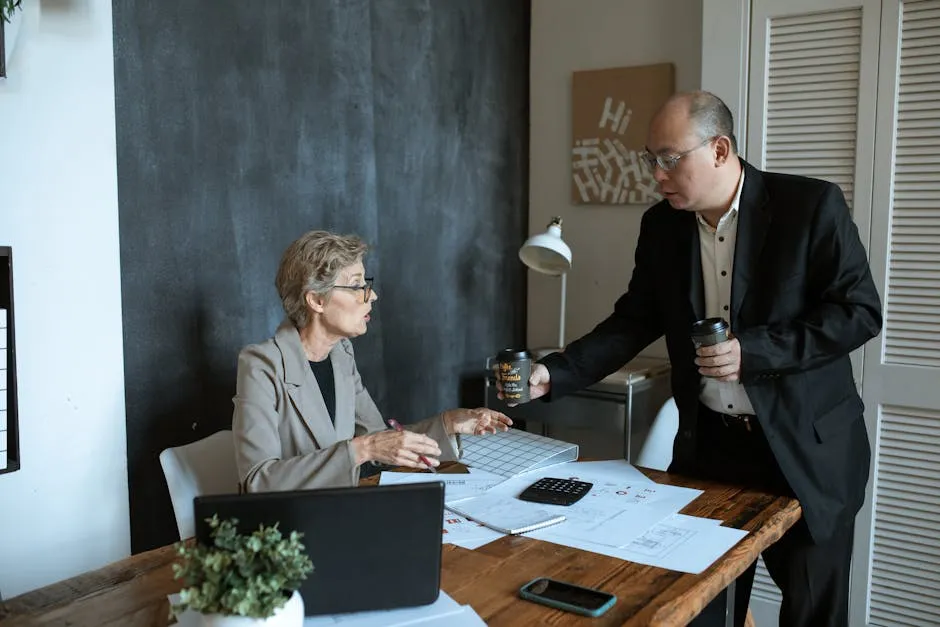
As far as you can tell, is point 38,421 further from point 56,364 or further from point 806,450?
point 806,450

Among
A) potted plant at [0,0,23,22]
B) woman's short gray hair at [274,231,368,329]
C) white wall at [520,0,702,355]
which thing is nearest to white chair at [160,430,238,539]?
woman's short gray hair at [274,231,368,329]

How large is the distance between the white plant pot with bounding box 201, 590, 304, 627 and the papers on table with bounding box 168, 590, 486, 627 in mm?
164

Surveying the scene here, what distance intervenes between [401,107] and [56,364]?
1.48 metres

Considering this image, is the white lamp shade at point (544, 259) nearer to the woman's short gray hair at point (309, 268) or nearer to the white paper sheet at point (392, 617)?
the woman's short gray hair at point (309, 268)

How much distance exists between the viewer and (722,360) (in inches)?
69.8

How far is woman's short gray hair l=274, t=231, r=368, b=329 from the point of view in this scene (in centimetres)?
201

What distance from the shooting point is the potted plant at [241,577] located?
3.45ft

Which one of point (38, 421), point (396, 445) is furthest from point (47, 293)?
point (396, 445)

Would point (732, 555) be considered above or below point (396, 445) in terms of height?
below

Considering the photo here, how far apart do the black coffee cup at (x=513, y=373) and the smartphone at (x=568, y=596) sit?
0.51 metres

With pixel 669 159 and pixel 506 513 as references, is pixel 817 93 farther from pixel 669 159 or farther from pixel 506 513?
pixel 506 513

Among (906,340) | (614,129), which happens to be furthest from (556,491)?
(614,129)

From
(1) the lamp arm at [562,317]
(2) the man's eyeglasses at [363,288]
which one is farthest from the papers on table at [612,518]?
(1) the lamp arm at [562,317]

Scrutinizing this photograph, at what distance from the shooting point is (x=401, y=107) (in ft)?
9.73
